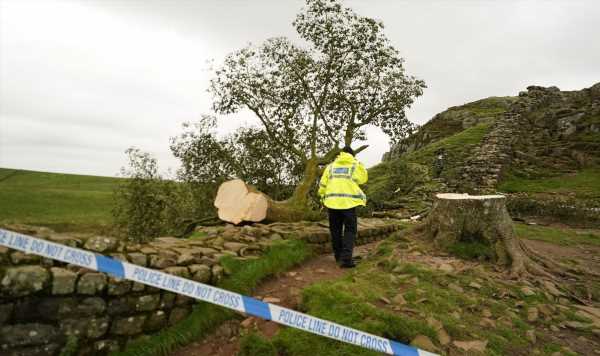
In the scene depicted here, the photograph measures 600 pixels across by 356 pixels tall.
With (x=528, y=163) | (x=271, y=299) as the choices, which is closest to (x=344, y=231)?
(x=271, y=299)

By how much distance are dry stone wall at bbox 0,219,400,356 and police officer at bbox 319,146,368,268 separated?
2.92m

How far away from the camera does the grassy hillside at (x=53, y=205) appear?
29.0 meters

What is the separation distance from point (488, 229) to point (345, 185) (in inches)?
141

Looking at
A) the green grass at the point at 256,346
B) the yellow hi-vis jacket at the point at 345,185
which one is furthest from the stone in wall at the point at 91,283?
the yellow hi-vis jacket at the point at 345,185

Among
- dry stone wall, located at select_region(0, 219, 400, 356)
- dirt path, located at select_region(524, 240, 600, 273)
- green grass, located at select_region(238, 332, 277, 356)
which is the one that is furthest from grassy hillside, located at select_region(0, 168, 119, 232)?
dirt path, located at select_region(524, 240, 600, 273)

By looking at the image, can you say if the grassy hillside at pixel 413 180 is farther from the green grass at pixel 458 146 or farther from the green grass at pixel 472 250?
the green grass at pixel 472 250

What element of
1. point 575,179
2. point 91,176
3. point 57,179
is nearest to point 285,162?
point 575,179

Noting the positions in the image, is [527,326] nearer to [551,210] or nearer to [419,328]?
[419,328]

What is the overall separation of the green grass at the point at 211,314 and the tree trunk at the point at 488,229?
412cm

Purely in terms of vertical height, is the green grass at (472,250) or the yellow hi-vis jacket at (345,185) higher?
the yellow hi-vis jacket at (345,185)

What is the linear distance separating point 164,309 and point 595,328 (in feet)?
20.7

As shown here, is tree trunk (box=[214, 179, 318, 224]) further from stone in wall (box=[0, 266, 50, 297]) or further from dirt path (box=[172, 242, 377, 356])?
stone in wall (box=[0, 266, 50, 297])

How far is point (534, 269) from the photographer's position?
7.27m

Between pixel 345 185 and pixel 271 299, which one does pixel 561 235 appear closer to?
pixel 345 185
